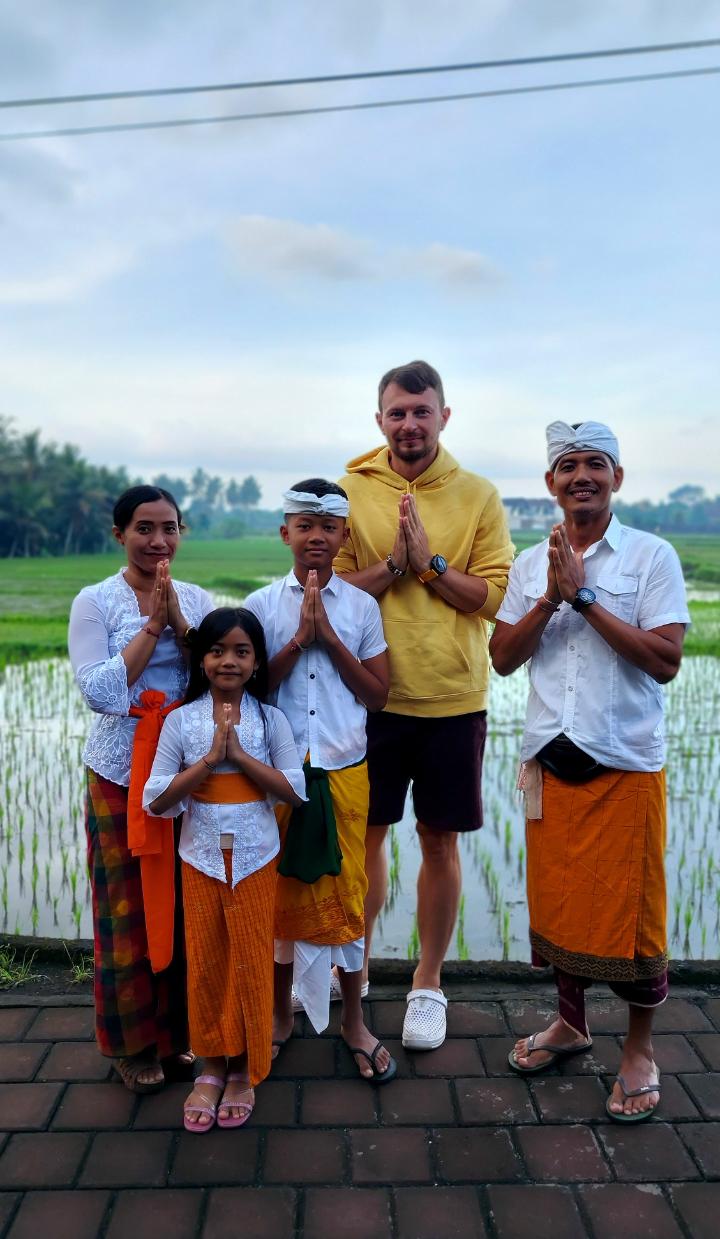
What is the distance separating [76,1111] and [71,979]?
2.48 feet

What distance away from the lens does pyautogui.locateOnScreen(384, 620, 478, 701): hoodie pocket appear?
2727mm

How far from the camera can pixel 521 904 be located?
412cm

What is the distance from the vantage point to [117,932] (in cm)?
242

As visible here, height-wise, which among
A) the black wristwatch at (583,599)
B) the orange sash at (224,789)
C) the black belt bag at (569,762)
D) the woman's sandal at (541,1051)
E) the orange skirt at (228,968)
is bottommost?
the woman's sandal at (541,1051)

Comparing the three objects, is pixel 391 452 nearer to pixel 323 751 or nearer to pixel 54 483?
pixel 323 751

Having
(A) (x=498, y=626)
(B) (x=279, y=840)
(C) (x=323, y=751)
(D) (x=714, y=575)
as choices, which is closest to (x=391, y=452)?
(A) (x=498, y=626)

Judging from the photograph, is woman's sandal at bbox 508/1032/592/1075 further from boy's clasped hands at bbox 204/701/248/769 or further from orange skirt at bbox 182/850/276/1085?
boy's clasped hands at bbox 204/701/248/769

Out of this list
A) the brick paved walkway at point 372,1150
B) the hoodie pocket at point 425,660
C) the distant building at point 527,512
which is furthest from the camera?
the distant building at point 527,512

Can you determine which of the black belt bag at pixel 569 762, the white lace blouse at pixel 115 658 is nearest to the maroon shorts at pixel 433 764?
the black belt bag at pixel 569 762

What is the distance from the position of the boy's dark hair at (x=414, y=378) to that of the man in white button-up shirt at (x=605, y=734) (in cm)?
48

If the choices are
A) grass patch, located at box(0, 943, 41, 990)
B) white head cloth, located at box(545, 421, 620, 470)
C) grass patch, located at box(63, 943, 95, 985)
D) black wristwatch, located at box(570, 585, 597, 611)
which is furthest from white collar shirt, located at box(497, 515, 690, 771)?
grass patch, located at box(0, 943, 41, 990)

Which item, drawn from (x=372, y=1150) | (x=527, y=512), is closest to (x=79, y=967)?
(x=372, y=1150)

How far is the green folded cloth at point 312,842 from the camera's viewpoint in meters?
2.41

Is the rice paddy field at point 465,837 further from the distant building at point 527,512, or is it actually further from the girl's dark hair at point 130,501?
the distant building at point 527,512
